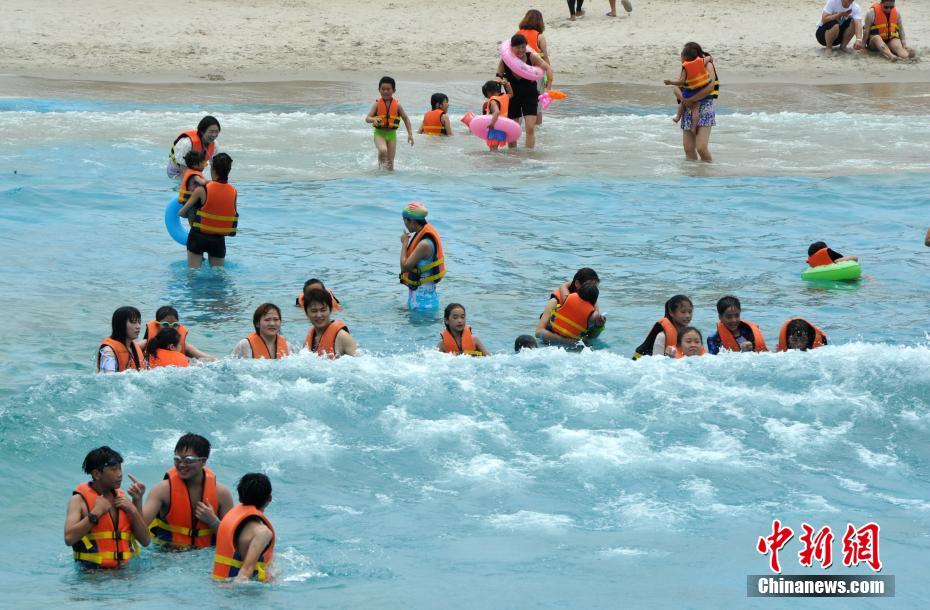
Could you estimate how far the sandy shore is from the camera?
83.7 ft

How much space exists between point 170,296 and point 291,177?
5378mm

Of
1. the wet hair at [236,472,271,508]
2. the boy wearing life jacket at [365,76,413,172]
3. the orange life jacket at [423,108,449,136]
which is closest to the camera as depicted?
the wet hair at [236,472,271,508]

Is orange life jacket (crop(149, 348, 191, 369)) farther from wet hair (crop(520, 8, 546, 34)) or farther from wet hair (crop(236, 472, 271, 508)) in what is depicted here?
wet hair (crop(520, 8, 546, 34))

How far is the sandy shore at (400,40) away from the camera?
1005 inches

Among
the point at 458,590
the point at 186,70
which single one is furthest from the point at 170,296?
the point at 186,70

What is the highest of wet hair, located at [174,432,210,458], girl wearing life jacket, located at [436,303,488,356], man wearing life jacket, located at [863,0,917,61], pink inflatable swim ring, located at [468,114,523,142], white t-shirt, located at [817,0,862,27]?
white t-shirt, located at [817,0,862,27]

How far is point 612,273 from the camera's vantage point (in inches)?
561

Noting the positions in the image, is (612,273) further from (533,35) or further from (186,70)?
(186,70)

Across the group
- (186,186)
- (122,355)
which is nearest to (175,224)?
(186,186)

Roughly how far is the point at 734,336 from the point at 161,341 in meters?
4.51

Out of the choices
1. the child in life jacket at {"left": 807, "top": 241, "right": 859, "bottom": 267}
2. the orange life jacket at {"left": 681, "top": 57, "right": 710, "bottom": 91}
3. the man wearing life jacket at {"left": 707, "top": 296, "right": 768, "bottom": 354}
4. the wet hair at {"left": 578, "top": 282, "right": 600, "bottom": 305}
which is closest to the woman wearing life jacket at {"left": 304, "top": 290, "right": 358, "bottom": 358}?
the wet hair at {"left": 578, "top": 282, "right": 600, "bottom": 305}

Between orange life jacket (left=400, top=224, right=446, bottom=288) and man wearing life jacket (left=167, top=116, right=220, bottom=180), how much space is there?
123 inches

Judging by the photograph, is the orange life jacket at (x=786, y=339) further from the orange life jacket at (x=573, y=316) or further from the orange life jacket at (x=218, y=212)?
the orange life jacket at (x=218, y=212)

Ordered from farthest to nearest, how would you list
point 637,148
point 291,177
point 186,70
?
1. point 186,70
2. point 637,148
3. point 291,177
